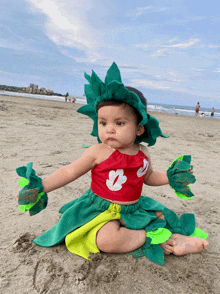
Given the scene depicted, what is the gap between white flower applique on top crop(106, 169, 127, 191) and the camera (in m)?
1.64

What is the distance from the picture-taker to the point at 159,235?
1604 millimetres

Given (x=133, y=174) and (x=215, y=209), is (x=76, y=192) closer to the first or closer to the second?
(x=133, y=174)

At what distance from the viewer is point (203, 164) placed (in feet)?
12.8

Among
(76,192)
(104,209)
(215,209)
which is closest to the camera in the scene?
(104,209)

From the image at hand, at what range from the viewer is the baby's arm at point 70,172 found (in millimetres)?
1559

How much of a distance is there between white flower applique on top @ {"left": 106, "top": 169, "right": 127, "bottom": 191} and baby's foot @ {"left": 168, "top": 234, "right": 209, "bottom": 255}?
1.91ft

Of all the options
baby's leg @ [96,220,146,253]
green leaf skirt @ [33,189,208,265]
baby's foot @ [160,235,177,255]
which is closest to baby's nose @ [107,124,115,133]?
green leaf skirt @ [33,189,208,265]

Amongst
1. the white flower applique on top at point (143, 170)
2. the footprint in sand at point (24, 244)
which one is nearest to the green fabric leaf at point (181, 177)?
the white flower applique on top at point (143, 170)

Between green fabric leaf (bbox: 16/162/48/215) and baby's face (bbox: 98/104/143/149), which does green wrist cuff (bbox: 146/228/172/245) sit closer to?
baby's face (bbox: 98/104/143/149)

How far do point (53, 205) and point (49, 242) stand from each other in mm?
595

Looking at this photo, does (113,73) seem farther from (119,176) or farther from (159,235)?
(159,235)

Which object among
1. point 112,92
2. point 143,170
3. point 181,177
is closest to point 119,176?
point 143,170

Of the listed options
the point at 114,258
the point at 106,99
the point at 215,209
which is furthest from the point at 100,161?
the point at 215,209

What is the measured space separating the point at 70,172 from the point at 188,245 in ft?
3.33
